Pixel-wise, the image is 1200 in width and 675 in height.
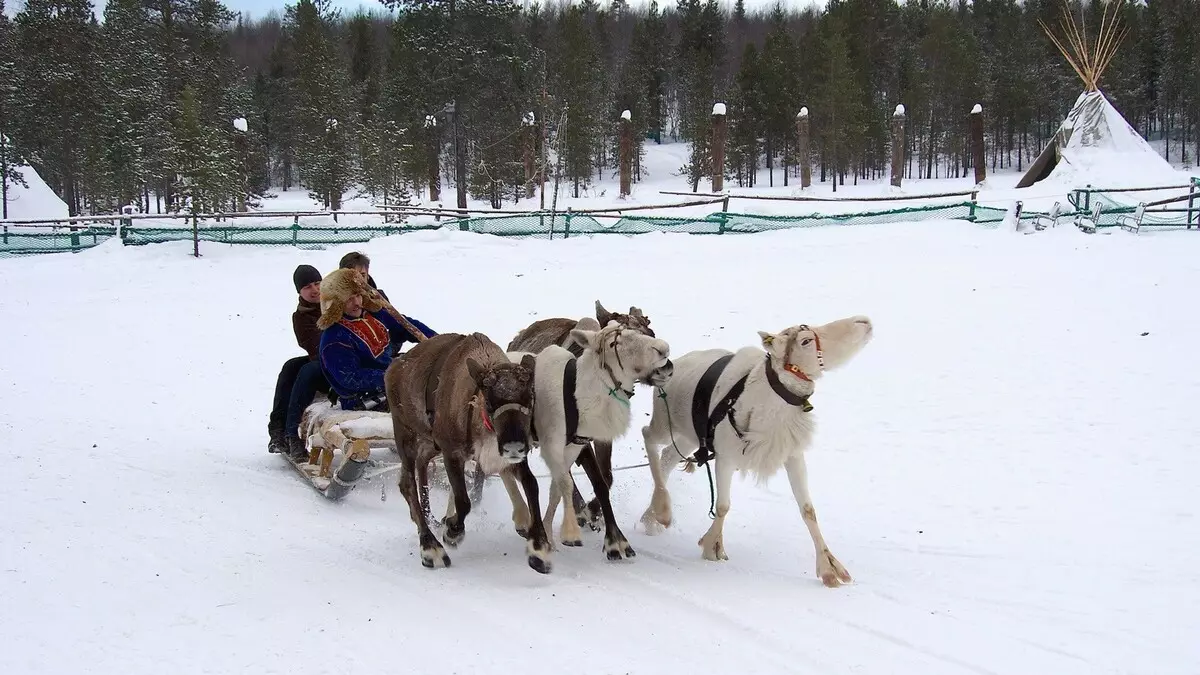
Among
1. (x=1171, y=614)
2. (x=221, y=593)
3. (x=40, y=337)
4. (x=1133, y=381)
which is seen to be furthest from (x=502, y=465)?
(x=40, y=337)

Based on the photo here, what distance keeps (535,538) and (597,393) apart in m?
0.85

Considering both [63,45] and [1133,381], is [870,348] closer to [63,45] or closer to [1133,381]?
[1133,381]

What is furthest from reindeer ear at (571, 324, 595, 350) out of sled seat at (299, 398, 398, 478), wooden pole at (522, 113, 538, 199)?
wooden pole at (522, 113, 538, 199)

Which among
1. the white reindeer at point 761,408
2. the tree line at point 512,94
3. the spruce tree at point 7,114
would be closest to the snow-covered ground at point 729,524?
the white reindeer at point 761,408

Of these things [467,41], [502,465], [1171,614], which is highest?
[467,41]

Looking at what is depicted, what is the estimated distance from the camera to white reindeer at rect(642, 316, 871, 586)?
493cm

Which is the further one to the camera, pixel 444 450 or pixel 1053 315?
pixel 1053 315

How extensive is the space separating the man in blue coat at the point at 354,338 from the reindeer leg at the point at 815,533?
3.11 meters

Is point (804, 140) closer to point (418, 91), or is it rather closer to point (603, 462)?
point (418, 91)

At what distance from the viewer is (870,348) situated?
11.2 meters

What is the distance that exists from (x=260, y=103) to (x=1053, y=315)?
65.6 m

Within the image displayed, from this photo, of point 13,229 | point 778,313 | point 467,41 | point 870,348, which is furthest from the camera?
point 467,41

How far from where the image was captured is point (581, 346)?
5668 mm

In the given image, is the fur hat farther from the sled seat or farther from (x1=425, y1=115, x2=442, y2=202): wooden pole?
(x1=425, y1=115, x2=442, y2=202): wooden pole
